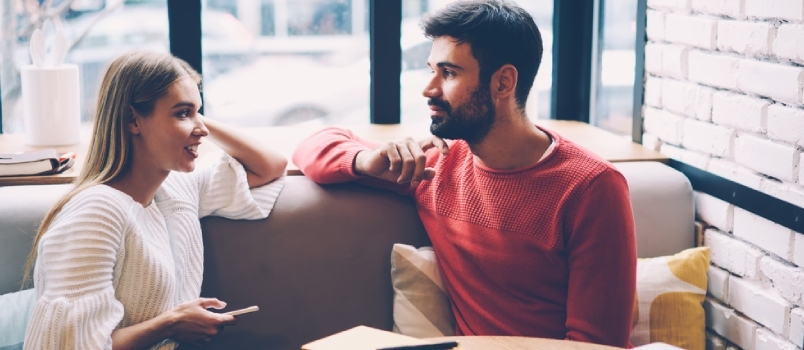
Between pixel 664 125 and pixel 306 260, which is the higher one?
pixel 664 125

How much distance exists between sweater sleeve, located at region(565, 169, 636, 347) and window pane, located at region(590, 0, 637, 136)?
104 cm

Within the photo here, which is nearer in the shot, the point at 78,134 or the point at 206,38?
the point at 78,134

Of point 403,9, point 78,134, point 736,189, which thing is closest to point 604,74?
point 403,9

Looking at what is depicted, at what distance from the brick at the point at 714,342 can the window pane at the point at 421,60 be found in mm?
1011

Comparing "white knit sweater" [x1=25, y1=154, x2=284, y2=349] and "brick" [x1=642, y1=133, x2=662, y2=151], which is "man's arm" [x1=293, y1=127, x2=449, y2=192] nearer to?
"white knit sweater" [x1=25, y1=154, x2=284, y2=349]

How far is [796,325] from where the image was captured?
1.80 meters

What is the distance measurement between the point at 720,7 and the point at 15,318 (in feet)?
5.49

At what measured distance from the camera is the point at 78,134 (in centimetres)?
239

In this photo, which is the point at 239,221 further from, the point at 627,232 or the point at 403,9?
the point at 403,9

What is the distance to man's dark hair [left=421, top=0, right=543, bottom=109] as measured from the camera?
1.76 metres

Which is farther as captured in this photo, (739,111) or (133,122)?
(739,111)

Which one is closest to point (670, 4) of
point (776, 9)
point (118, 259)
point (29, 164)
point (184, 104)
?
point (776, 9)

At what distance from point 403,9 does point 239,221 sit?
105cm

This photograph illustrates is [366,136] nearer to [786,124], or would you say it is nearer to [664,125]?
[664,125]
